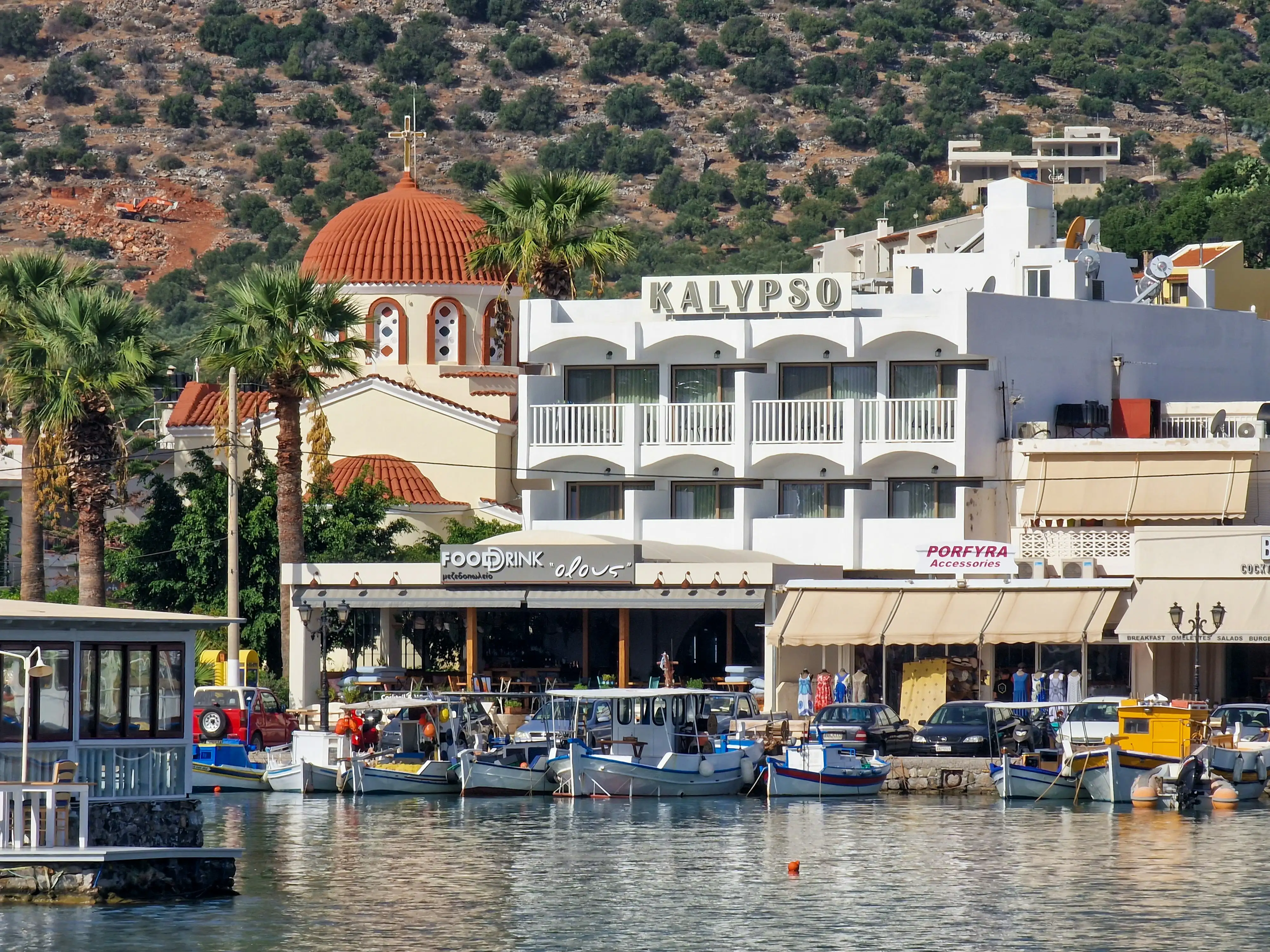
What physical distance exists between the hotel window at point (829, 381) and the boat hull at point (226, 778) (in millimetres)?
17744

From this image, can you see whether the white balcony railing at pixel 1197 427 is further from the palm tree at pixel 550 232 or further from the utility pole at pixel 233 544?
the utility pole at pixel 233 544

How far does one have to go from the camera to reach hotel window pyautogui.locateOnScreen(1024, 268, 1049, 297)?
62594 mm

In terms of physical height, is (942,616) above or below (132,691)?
above

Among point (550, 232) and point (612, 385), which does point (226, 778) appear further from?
point (550, 232)

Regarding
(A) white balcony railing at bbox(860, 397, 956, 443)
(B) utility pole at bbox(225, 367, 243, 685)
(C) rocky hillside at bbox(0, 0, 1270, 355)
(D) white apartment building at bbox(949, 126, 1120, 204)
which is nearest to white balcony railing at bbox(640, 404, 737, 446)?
(A) white balcony railing at bbox(860, 397, 956, 443)

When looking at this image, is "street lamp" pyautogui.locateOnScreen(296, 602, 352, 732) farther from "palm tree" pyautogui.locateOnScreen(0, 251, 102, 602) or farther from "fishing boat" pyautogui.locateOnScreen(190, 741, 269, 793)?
"palm tree" pyautogui.locateOnScreen(0, 251, 102, 602)

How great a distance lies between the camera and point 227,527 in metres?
54.4

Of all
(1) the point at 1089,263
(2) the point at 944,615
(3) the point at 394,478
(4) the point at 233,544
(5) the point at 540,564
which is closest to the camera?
(2) the point at 944,615

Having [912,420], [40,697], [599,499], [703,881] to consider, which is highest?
[912,420]

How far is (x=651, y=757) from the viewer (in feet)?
136

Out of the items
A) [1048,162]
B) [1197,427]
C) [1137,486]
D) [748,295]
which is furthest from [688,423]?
[1048,162]

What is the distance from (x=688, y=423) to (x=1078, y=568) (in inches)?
395

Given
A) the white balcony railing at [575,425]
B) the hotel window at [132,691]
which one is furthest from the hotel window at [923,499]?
the hotel window at [132,691]

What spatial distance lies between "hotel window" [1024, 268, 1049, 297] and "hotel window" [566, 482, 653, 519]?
13500mm
